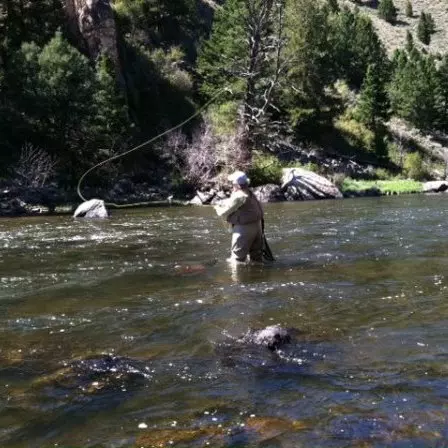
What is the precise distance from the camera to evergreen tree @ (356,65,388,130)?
5362 centimetres

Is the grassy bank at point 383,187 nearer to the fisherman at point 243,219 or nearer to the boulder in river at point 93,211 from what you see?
the boulder in river at point 93,211

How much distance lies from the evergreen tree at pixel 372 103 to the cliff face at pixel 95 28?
23.7 metres

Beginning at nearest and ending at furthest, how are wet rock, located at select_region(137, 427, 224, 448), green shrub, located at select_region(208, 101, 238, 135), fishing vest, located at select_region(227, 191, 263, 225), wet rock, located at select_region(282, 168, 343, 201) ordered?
wet rock, located at select_region(137, 427, 224, 448) < fishing vest, located at select_region(227, 191, 263, 225) < wet rock, located at select_region(282, 168, 343, 201) < green shrub, located at select_region(208, 101, 238, 135)

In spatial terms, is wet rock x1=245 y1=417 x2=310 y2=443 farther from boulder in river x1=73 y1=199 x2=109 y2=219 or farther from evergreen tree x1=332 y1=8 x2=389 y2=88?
evergreen tree x1=332 y1=8 x2=389 y2=88

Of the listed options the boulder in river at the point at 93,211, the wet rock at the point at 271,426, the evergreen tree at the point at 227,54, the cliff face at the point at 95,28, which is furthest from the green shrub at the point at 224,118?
the wet rock at the point at 271,426

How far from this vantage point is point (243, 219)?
37.3ft

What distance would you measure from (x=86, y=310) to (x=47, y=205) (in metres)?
20.1

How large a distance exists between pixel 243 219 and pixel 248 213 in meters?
0.14

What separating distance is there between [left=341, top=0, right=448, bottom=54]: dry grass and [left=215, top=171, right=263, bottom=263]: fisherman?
87600 mm

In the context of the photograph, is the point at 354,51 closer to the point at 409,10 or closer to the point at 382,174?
the point at 382,174

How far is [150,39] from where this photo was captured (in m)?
51.0

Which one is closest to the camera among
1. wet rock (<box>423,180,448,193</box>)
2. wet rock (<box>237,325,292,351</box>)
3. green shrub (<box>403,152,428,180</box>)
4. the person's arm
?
wet rock (<box>237,325,292,351</box>)

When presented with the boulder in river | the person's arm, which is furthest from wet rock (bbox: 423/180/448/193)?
the person's arm

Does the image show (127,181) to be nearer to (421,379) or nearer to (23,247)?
(23,247)
